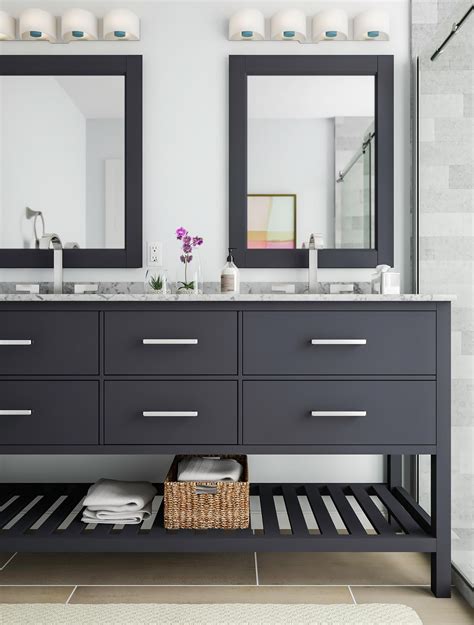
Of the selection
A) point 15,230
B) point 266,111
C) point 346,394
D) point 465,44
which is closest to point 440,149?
point 465,44

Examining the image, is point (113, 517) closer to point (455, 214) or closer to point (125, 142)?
point (125, 142)

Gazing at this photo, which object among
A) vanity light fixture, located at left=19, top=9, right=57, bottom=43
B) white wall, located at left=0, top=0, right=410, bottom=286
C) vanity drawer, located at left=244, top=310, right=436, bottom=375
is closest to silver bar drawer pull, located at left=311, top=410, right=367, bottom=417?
vanity drawer, located at left=244, top=310, right=436, bottom=375

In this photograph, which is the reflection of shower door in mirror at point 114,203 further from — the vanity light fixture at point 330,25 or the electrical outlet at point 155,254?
the vanity light fixture at point 330,25

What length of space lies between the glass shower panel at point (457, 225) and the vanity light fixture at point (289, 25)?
1.66 feet

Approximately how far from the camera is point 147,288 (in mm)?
2205

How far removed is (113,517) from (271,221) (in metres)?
1.25

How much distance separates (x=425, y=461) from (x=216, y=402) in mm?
926

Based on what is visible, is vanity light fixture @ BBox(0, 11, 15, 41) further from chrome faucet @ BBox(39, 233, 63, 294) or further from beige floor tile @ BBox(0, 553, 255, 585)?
beige floor tile @ BBox(0, 553, 255, 585)

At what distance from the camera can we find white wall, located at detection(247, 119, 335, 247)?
2188 mm

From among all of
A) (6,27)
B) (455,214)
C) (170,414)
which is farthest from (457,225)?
(6,27)

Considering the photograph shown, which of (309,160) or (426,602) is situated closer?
(426,602)

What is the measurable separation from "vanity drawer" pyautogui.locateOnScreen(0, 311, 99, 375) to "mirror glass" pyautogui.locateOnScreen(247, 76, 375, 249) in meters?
0.83

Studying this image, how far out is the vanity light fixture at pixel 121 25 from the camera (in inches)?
84.5

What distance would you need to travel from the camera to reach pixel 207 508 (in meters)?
1.75
